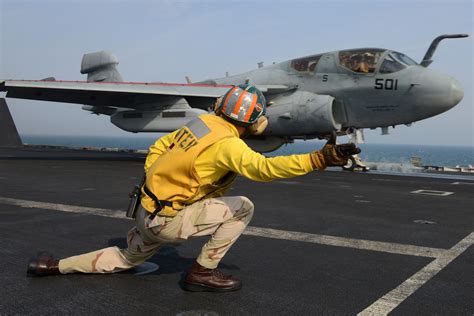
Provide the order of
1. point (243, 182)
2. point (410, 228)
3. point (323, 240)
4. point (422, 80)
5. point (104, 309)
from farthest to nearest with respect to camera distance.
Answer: point (422, 80) → point (243, 182) → point (410, 228) → point (323, 240) → point (104, 309)

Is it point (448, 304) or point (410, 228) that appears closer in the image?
point (448, 304)

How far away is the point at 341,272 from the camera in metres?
3.86

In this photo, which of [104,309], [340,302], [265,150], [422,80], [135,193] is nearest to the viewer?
[104,309]

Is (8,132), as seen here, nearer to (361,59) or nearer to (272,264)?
(361,59)

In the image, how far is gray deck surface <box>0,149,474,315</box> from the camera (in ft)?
10.0

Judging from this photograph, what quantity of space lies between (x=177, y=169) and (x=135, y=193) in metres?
0.53

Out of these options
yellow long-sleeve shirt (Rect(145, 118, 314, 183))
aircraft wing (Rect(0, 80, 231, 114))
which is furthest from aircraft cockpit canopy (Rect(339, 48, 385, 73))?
yellow long-sleeve shirt (Rect(145, 118, 314, 183))

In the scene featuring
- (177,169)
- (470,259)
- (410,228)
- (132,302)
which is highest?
(177,169)

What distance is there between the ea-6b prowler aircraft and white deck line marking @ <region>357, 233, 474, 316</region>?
10.4 meters

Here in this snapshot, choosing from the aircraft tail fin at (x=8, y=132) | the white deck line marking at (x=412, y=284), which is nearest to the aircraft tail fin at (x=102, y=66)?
the aircraft tail fin at (x=8, y=132)

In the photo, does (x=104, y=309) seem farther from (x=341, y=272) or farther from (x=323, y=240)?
(x=323, y=240)

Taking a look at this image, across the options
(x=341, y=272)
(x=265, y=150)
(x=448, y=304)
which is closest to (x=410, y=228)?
(x=341, y=272)

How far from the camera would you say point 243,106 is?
3.34m

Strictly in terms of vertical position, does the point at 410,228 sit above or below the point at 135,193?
below
